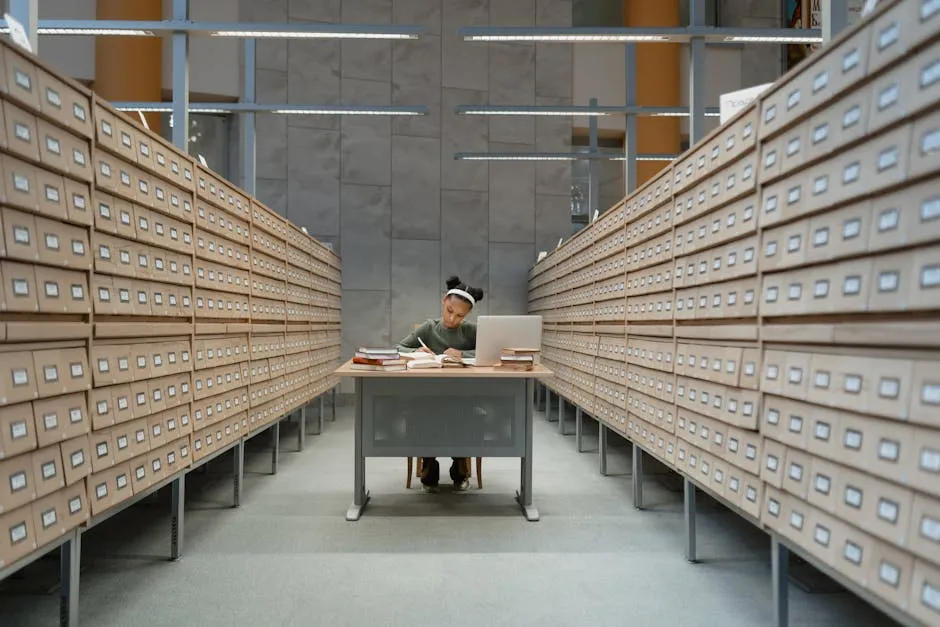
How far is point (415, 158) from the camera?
8906mm

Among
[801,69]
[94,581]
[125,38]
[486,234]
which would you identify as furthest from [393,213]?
[801,69]

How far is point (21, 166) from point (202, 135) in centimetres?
754

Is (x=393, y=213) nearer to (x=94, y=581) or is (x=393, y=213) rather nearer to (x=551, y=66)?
(x=551, y=66)

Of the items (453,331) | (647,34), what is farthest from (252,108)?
(647,34)

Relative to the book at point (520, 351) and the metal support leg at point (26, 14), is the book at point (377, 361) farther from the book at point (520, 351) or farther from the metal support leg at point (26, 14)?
the metal support leg at point (26, 14)

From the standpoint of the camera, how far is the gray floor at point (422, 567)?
2.36 metres

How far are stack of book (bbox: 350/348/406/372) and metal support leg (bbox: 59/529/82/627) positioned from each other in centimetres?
172

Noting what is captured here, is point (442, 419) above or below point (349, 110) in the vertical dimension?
below

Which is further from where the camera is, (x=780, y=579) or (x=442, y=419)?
(x=442, y=419)

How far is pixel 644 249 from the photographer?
3611 millimetres

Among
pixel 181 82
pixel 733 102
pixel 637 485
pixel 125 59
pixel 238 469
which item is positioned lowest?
pixel 637 485

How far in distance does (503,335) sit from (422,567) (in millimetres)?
1470

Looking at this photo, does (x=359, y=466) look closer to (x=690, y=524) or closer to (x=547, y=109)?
(x=690, y=524)

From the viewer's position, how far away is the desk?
12.0ft
